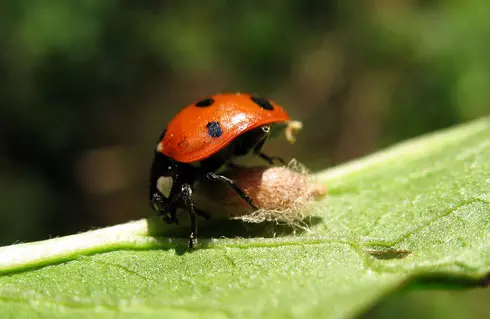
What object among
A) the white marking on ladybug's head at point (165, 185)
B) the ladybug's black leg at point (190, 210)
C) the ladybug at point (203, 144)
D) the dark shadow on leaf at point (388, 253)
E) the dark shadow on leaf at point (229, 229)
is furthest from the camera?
the white marking on ladybug's head at point (165, 185)

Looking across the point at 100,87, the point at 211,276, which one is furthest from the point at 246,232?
the point at 100,87

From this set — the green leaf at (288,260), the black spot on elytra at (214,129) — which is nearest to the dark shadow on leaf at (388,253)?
the green leaf at (288,260)

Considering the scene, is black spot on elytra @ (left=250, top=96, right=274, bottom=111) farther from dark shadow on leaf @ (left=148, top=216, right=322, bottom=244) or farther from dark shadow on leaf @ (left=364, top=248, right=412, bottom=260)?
dark shadow on leaf @ (left=364, top=248, right=412, bottom=260)

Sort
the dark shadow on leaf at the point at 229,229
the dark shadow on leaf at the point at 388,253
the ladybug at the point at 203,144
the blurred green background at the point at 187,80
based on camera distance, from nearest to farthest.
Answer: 1. the dark shadow on leaf at the point at 388,253
2. the dark shadow on leaf at the point at 229,229
3. the ladybug at the point at 203,144
4. the blurred green background at the point at 187,80

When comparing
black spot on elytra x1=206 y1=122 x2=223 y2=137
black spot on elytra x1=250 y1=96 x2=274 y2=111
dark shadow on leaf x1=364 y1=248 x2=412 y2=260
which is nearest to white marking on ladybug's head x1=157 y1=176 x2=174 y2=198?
black spot on elytra x1=206 y1=122 x2=223 y2=137

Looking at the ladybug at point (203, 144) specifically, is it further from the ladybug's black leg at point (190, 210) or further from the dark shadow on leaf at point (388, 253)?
the dark shadow on leaf at point (388, 253)

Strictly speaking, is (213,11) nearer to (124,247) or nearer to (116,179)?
(116,179)

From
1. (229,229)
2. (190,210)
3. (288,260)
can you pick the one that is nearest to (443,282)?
(288,260)
